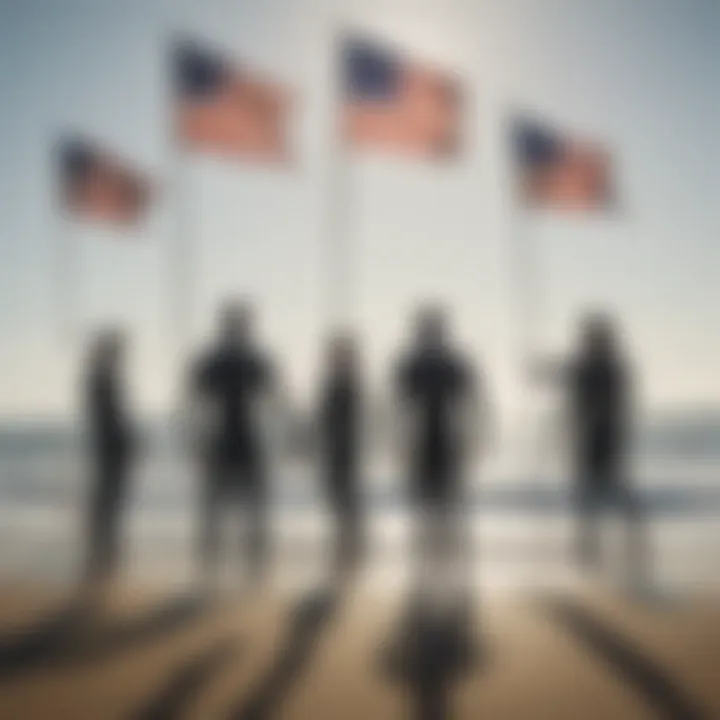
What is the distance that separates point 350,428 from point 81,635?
6.29 ft

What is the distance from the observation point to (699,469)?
14.1 m

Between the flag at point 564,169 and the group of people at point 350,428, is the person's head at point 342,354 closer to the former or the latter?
the group of people at point 350,428

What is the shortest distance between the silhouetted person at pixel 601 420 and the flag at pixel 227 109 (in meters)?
2.32

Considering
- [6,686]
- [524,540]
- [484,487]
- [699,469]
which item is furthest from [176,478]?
[6,686]

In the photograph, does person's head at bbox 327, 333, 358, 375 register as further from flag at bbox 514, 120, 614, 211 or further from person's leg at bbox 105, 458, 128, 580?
flag at bbox 514, 120, 614, 211

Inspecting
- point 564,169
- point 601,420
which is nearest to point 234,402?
point 601,420

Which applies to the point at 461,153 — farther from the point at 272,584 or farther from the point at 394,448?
the point at 272,584

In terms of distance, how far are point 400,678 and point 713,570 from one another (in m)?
2.85

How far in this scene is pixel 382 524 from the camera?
29.9 ft

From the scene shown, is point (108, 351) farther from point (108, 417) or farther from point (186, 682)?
point (186, 682)

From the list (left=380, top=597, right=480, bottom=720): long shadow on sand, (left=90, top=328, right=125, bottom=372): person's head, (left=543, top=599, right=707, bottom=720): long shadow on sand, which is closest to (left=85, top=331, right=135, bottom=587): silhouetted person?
(left=90, top=328, right=125, bottom=372): person's head

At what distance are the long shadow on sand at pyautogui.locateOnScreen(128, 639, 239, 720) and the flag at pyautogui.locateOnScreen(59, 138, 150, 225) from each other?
3364 millimetres

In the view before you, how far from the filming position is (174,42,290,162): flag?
5707 millimetres

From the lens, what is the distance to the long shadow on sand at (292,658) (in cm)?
314
